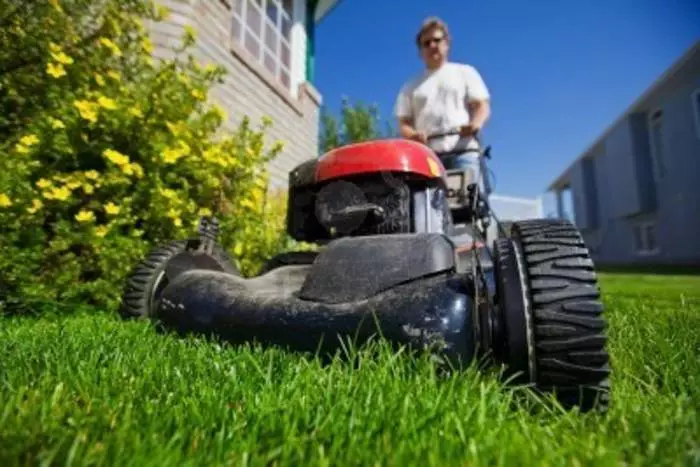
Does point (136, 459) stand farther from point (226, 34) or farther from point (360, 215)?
point (226, 34)

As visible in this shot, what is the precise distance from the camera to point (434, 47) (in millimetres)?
3688

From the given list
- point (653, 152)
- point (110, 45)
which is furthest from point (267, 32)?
point (653, 152)

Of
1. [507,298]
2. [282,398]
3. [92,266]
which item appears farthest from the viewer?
[92,266]

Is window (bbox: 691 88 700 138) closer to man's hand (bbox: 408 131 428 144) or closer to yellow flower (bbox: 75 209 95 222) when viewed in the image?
man's hand (bbox: 408 131 428 144)

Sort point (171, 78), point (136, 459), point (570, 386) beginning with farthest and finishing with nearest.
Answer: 1. point (171, 78)
2. point (570, 386)
3. point (136, 459)

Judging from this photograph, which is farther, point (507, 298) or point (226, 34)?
point (226, 34)

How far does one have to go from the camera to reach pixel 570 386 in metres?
1.34

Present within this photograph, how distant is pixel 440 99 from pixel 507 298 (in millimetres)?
2392

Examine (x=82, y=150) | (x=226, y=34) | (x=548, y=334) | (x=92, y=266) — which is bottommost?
(x=548, y=334)

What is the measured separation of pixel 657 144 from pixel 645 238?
Answer: 3.79m

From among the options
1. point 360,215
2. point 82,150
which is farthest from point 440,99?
point 82,150

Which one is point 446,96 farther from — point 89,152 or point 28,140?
point 28,140

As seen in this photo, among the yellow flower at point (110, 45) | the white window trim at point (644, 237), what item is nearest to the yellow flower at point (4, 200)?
the yellow flower at point (110, 45)

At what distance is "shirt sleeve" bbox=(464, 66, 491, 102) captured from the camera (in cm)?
356
